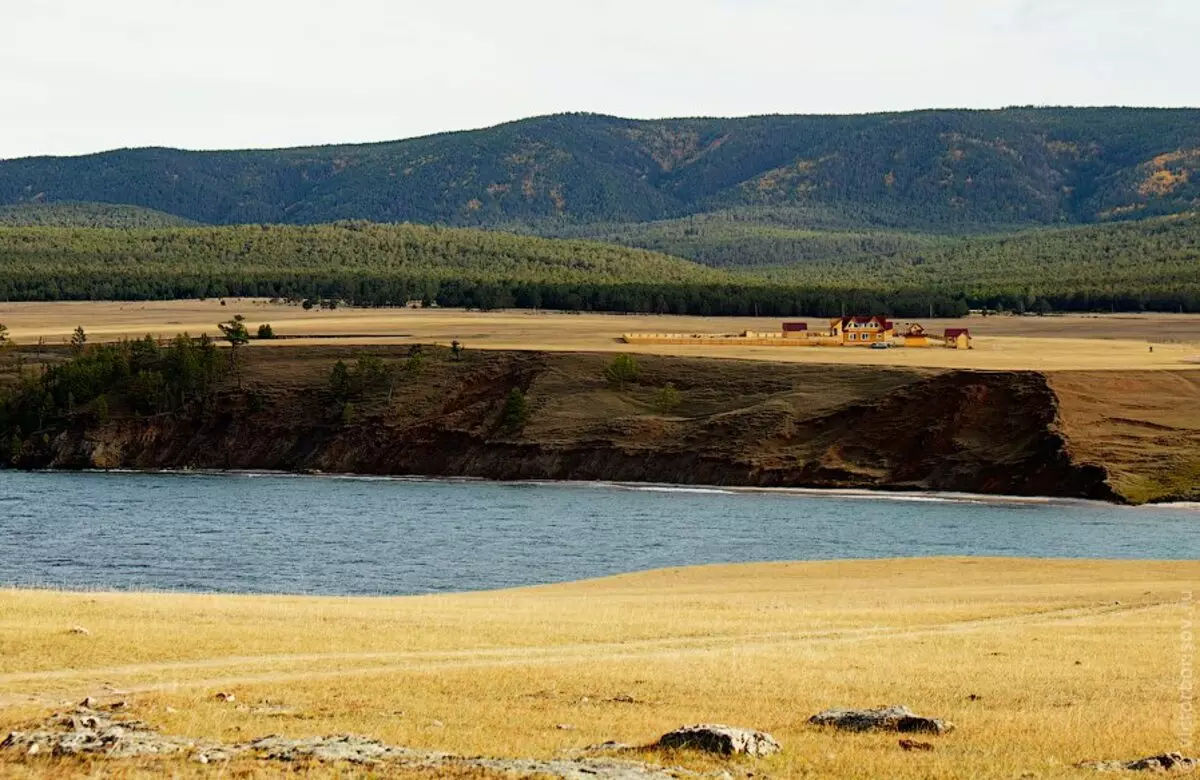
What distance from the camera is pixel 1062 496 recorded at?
102250 millimetres

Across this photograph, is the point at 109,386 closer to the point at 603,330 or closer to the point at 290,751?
the point at 603,330

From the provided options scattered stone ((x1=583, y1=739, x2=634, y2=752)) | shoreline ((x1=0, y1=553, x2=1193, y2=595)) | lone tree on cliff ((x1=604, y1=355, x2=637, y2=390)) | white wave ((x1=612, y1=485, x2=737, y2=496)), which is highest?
scattered stone ((x1=583, y1=739, x2=634, y2=752))

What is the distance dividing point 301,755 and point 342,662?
10.1m

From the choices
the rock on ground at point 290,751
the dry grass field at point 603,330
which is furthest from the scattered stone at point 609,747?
the dry grass field at point 603,330

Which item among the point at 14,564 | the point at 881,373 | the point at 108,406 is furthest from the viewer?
the point at 108,406

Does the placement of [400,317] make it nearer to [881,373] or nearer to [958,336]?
[958,336]

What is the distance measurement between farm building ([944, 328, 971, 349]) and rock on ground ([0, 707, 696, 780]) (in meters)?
122

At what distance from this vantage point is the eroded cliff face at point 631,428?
109 meters

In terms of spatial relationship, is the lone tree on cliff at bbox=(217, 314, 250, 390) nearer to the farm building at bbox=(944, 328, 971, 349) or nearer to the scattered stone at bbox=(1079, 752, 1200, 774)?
the farm building at bbox=(944, 328, 971, 349)

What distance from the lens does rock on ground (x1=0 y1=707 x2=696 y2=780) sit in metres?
22.1

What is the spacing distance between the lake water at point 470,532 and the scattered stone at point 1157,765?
1673 inches

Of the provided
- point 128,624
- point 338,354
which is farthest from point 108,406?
point 128,624

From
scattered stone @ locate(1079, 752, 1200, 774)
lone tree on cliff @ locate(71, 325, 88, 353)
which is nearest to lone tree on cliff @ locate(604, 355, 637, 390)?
lone tree on cliff @ locate(71, 325, 88, 353)

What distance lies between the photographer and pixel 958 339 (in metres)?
144
